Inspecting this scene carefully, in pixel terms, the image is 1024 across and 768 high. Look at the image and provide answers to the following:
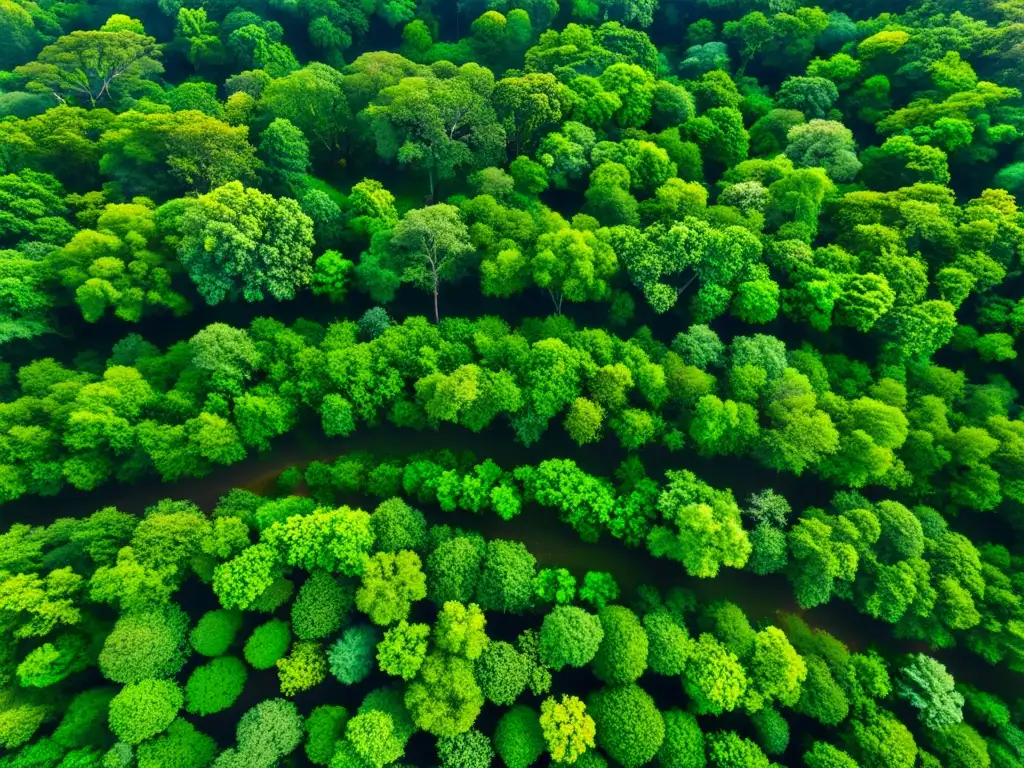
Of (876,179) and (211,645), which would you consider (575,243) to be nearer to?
(876,179)

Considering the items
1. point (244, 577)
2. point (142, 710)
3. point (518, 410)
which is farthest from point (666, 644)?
point (142, 710)

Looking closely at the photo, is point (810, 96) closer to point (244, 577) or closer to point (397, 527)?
point (397, 527)

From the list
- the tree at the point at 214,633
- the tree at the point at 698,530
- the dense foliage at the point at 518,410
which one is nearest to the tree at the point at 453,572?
the dense foliage at the point at 518,410

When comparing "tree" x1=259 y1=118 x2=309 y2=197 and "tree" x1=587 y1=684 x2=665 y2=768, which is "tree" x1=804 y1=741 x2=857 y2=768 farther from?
"tree" x1=259 y1=118 x2=309 y2=197

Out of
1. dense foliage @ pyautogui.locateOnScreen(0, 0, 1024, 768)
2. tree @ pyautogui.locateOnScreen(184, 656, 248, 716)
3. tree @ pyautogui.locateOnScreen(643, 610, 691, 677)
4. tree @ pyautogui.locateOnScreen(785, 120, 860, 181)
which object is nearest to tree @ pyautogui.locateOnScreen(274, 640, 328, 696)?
dense foliage @ pyautogui.locateOnScreen(0, 0, 1024, 768)

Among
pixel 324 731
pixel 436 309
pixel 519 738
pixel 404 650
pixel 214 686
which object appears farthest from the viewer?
pixel 436 309

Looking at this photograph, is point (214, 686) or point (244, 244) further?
point (244, 244)
